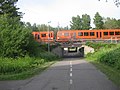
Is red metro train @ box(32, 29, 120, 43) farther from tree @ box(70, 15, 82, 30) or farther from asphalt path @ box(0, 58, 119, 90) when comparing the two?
tree @ box(70, 15, 82, 30)

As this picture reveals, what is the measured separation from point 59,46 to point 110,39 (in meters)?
13.3

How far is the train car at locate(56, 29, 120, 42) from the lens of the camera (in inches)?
3460

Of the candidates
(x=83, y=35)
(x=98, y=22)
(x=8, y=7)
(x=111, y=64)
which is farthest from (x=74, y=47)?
(x=111, y=64)

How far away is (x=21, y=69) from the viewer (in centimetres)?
3062

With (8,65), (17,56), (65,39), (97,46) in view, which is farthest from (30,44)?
(65,39)

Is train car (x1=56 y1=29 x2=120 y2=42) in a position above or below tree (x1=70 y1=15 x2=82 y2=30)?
below

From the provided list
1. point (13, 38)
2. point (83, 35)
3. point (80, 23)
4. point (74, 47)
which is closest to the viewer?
point (13, 38)

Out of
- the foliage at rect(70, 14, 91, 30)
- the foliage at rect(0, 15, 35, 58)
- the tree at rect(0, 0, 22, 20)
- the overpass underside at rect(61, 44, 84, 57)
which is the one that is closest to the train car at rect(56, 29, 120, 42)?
the overpass underside at rect(61, 44, 84, 57)

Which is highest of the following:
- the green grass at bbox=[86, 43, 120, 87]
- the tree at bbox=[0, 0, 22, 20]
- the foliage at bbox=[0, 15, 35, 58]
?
the tree at bbox=[0, 0, 22, 20]

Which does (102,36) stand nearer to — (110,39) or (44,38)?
(110,39)

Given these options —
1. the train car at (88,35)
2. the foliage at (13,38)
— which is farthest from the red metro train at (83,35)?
the foliage at (13,38)

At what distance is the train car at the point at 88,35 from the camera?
8788 centimetres

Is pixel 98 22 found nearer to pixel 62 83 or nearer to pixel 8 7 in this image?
pixel 8 7

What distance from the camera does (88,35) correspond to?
89.6 meters
